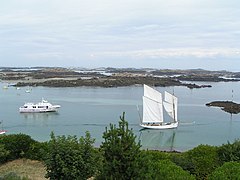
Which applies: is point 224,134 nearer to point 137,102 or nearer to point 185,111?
point 185,111

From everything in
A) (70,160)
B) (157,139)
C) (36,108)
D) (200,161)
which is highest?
(70,160)

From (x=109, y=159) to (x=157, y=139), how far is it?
16.6 meters

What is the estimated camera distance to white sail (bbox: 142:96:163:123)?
2581 centimetres

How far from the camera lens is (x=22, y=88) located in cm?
5134

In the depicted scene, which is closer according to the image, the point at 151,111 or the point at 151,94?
the point at 151,94

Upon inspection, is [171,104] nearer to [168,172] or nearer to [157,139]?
[157,139]

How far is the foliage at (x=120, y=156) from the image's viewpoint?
591cm

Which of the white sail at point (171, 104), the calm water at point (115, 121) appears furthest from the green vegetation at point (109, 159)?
the white sail at point (171, 104)

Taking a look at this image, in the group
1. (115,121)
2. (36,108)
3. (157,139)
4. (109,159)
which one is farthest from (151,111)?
(109,159)

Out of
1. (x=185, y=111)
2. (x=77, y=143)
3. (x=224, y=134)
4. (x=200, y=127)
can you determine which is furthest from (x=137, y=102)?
(x=77, y=143)

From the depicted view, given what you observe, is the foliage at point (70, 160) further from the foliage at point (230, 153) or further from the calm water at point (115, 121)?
the calm water at point (115, 121)

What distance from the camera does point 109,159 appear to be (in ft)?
20.2

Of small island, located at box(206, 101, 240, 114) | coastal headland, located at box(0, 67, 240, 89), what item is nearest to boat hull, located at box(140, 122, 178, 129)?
small island, located at box(206, 101, 240, 114)

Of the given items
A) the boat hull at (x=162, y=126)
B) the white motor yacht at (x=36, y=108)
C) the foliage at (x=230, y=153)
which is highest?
the foliage at (x=230, y=153)
